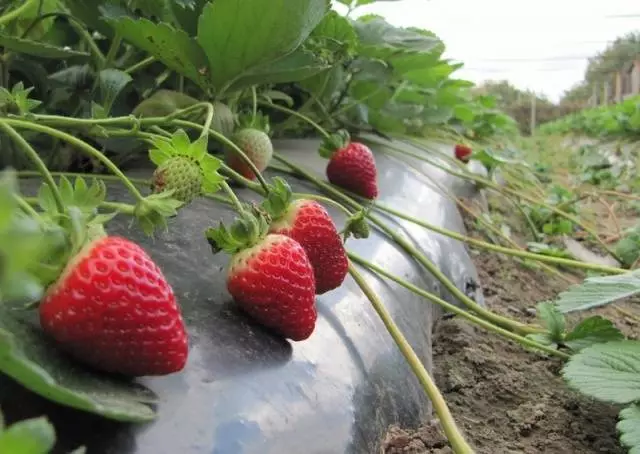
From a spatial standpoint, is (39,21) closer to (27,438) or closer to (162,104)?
(162,104)

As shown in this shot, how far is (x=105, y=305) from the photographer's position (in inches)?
18.2

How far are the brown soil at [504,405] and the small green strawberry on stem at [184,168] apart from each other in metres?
0.27

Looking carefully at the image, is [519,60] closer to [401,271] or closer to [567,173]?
[567,173]

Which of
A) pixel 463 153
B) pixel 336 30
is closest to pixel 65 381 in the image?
pixel 336 30

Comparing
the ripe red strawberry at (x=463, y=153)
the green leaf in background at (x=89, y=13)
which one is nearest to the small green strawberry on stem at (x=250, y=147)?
the green leaf in background at (x=89, y=13)

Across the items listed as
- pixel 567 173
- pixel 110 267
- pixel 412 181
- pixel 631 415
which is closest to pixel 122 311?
pixel 110 267

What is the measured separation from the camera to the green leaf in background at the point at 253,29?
2.64 feet

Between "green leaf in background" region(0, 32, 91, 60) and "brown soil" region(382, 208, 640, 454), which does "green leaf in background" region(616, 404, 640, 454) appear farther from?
"green leaf in background" region(0, 32, 91, 60)

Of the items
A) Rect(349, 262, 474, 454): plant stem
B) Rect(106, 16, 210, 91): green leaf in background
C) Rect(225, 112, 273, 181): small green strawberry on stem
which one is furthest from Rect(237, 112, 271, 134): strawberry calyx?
Rect(349, 262, 474, 454): plant stem

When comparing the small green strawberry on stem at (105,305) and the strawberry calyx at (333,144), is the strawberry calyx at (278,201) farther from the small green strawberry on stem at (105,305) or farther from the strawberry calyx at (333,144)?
the strawberry calyx at (333,144)

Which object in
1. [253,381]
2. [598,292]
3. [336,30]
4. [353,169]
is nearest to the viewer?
[253,381]

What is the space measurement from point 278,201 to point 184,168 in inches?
3.7

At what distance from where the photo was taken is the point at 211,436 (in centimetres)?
Answer: 51

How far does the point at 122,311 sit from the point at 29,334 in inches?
2.2
